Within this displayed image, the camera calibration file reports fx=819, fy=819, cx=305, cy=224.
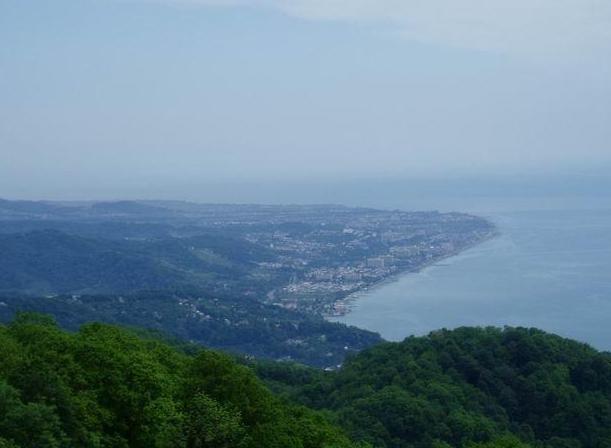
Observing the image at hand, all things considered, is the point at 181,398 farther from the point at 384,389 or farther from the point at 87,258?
the point at 87,258

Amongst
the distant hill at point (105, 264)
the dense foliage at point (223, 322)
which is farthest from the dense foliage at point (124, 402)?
the distant hill at point (105, 264)

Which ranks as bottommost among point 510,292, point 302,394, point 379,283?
point 379,283

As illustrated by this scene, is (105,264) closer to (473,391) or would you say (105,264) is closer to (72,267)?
(72,267)

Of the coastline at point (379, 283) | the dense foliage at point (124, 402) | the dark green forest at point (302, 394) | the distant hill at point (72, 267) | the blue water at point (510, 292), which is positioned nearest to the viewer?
the dense foliage at point (124, 402)

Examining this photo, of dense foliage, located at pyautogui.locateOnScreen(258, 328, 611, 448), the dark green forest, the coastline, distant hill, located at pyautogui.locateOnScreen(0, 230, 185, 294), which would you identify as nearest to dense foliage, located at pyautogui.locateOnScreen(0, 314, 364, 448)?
the dark green forest

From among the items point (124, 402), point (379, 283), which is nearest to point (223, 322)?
point (379, 283)

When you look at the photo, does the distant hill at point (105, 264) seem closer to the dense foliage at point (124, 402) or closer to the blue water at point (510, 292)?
the blue water at point (510, 292)

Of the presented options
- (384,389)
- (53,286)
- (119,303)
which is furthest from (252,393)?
(53,286)

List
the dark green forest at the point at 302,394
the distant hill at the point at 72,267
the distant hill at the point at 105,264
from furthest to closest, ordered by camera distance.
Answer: the distant hill at the point at 105,264 < the distant hill at the point at 72,267 < the dark green forest at the point at 302,394
